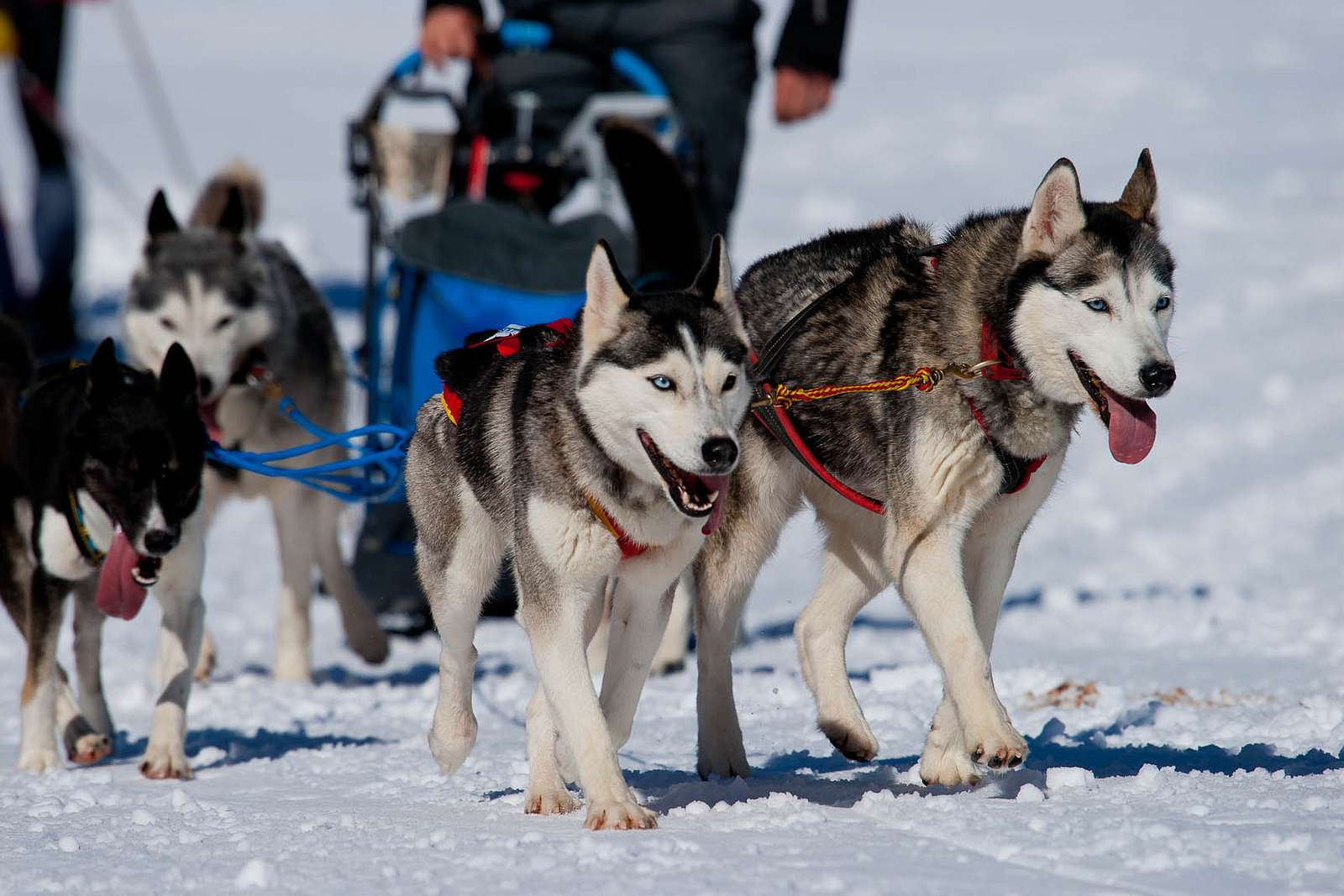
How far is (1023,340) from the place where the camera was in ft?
10.2

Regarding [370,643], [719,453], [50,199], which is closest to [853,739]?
[719,453]

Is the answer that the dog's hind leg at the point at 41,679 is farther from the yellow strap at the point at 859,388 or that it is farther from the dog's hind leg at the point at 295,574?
the yellow strap at the point at 859,388

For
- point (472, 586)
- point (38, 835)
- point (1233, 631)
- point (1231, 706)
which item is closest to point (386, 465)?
point (472, 586)

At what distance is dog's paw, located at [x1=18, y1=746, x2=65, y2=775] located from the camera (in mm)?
3670

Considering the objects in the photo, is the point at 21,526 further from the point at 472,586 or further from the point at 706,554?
the point at 706,554

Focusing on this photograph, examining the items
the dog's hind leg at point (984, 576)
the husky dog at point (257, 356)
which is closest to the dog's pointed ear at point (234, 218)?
the husky dog at point (257, 356)

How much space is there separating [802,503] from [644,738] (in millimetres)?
748

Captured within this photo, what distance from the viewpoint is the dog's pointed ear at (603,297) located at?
114 inches

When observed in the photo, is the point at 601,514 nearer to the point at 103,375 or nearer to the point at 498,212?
the point at 103,375

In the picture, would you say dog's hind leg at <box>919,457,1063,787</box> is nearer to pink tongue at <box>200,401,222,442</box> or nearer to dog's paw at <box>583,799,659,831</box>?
dog's paw at <box>583,799,659,831</box>

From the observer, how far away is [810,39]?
17.6ft

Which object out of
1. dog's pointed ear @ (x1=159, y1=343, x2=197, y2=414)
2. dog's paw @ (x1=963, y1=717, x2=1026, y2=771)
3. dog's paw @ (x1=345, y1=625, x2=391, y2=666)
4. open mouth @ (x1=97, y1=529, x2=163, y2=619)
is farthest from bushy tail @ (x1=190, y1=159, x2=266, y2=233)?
dog's paw @ (x1=963, y1=717, x2=1026, y2=771)

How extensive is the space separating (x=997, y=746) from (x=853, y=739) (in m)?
0.58

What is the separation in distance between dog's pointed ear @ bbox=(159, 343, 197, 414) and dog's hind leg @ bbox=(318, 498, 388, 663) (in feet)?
4.82
